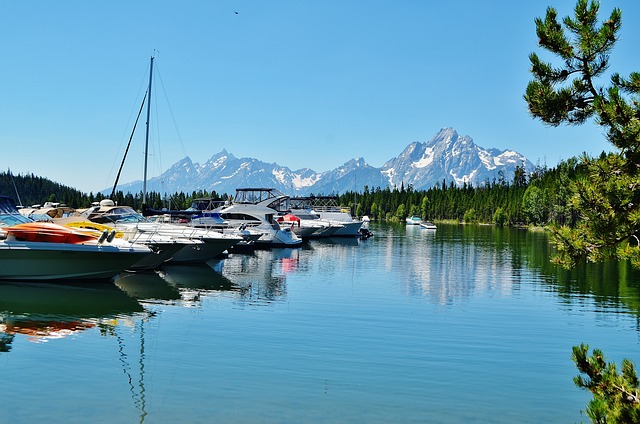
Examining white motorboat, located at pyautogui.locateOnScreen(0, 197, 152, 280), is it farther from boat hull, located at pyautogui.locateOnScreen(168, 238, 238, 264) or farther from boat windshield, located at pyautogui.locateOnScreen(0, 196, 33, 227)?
boat hull, located at pyautogui.locateOnScreen(168, 238, 238, 264)

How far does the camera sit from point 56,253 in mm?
29344

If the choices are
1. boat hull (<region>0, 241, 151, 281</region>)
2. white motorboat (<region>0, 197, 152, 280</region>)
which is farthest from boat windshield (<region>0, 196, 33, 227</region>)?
boat hull (<region>0, 241, 151, 281</region>)

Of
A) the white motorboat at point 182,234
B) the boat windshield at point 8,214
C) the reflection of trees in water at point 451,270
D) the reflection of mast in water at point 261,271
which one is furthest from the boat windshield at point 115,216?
the reflection of trees in water at point 451,270

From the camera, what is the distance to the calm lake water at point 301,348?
45.5 ft

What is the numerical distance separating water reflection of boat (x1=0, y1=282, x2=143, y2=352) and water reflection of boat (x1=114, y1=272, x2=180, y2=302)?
28.8 inches

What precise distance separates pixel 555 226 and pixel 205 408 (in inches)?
344

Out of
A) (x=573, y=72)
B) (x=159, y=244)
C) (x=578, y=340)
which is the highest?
(x=573, y=72)

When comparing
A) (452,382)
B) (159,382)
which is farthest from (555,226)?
(159,382)

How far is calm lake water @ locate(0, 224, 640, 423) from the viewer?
45.5 ft

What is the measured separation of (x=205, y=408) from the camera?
13594mm

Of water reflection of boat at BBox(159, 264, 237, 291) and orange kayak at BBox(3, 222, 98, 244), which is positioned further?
water reflection of boat at BBox(159, 264, 237, 291)

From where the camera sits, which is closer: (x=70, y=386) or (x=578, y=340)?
(x=70, y=386)

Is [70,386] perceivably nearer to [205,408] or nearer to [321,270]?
[205,408]

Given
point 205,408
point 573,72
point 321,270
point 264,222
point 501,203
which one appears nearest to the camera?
point 573,72
